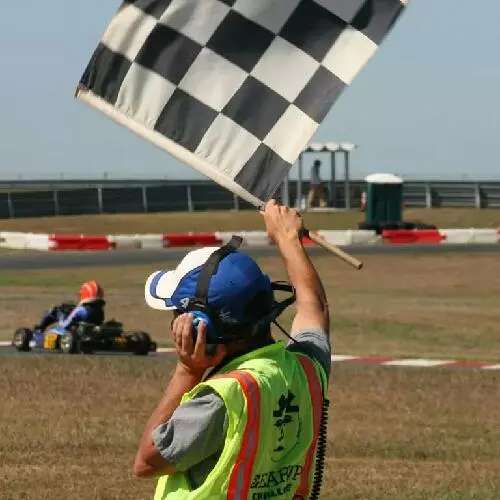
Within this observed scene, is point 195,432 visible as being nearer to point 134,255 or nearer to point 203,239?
point 134,255

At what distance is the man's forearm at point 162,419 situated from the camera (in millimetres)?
3877

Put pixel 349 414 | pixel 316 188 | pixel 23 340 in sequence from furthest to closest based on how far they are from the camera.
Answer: pixel 316 188
pixel 23 340
pixel 349 414

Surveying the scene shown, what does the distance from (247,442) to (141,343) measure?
13.0 metres

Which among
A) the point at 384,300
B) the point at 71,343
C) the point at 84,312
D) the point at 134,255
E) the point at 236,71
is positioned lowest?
the point at 384,300

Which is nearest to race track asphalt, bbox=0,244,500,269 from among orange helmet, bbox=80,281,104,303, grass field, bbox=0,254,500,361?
grass field, bbox=0,254,500,361

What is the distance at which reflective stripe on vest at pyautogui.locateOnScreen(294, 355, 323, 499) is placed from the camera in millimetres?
4129

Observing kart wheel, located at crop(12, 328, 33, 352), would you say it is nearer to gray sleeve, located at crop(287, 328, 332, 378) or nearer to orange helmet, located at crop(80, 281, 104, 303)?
orange helmet, located at crop(80, 281, 104, 303)

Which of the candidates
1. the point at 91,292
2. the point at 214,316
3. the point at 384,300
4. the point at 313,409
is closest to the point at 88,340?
the point at 91,292

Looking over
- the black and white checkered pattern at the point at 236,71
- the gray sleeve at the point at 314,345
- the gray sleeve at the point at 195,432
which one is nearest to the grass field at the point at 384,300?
the black and white checkered pattern at the point at 236,71

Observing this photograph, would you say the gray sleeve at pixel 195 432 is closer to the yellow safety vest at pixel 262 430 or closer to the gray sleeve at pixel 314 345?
the yellow safety vest at pixel 262 430

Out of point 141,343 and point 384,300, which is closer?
point 141,343

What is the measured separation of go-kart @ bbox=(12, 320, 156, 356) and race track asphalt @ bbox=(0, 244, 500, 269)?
556 inches

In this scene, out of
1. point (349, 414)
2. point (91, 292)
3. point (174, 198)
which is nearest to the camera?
point (349, 414)

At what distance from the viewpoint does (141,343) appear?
662 inches
